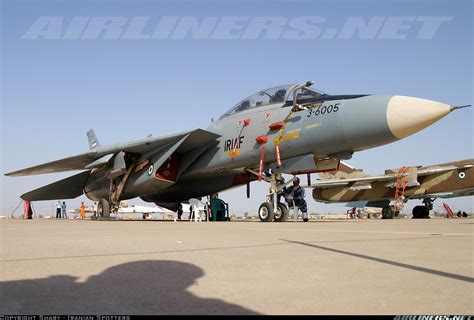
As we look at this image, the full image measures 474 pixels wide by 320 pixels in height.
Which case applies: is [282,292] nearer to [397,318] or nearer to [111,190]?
[397,318]

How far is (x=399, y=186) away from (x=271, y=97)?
1306 centimetres

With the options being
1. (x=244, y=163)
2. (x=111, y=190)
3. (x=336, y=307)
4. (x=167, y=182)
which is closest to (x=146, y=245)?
(x=336, y=307)

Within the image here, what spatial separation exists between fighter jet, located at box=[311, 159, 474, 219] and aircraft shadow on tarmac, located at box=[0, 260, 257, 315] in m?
20.8

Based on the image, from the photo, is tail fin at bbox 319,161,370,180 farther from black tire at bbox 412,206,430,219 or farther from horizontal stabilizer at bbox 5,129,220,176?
horizontal stabilizer at bbox 5,129,220,176

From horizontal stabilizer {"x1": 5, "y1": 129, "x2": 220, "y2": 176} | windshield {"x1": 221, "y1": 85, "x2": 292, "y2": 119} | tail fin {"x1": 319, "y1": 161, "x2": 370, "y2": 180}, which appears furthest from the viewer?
tail fin {"x1": 319, "y1": 161, "x2": 370, "y2": 180}

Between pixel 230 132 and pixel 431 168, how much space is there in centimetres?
1431

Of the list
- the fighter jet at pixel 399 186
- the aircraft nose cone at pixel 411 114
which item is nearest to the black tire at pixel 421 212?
the fighter jet at pixel 399 186

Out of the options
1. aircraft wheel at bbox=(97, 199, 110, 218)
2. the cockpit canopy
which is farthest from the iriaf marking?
aircraft wheel at bbox=(97, 199, 110, 218)

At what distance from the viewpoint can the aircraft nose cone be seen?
328 inches

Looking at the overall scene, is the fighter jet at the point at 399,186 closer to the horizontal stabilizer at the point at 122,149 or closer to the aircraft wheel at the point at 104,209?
the horizontal stabilizer at the point at 122,149

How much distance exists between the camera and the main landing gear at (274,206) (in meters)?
10.9

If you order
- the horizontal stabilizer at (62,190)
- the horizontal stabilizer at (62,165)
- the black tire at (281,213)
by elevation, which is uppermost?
the horizontal stabilizer at (62,165)

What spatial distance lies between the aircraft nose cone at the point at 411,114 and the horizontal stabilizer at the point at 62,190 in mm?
12915

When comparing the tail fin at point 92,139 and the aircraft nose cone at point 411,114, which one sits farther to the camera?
the tail fin at point 92,139
